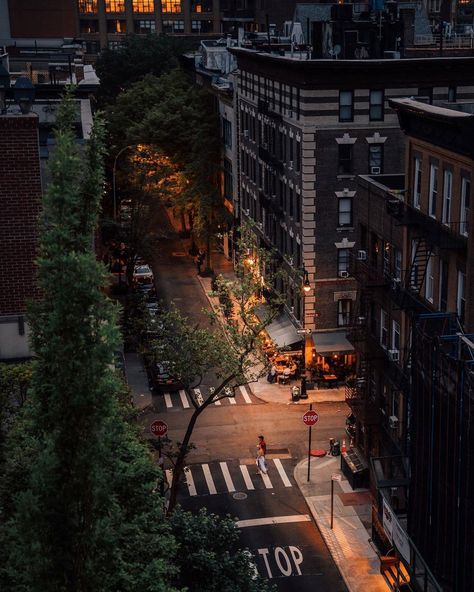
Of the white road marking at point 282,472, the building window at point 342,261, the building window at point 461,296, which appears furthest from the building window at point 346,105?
the building window at point 461,296

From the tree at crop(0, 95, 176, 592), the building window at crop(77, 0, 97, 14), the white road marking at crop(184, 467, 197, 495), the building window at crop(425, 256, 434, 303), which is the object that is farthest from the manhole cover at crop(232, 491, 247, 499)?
the building window at crop(77, 0, 97, 14)

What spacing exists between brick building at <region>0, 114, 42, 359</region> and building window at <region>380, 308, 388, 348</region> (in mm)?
17890

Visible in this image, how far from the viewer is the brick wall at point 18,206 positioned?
22438 mm

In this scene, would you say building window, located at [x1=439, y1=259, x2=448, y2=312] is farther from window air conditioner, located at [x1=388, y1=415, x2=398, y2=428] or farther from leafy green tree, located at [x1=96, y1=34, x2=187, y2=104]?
leafy green tree, located at [x1=96, y1=34, x2=187, y2=104]

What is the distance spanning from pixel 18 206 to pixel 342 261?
29.4 meters

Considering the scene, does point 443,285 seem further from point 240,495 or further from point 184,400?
point 184,400

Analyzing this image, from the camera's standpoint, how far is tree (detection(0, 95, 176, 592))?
1012 centimetres

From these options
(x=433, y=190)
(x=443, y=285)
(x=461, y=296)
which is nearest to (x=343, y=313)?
(x=433, y=190)

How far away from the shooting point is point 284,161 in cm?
5356

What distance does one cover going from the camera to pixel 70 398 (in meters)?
10.2

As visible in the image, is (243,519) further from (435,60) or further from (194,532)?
(435,60)

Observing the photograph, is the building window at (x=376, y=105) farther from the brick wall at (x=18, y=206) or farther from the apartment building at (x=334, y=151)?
the brick wall at (x=18, y=206)

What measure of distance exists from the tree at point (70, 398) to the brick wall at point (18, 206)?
11635 mm

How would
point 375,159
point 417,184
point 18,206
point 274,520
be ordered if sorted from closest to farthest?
point 18,206, point 417,184, point 274,520, point 375,159
